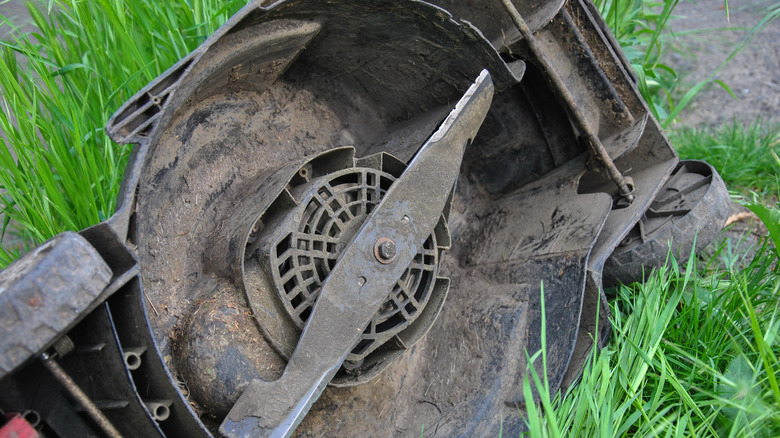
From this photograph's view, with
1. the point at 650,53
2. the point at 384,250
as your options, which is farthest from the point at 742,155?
the point at 384,250

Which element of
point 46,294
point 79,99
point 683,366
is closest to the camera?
point 46,294

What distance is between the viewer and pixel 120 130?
1.33 m

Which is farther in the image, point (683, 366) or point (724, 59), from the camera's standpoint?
point (724, 59)

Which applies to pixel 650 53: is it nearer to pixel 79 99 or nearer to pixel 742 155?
pixel 742 155

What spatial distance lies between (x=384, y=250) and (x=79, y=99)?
1.31 meters

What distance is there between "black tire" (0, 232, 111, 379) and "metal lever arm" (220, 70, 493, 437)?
46 centimetres

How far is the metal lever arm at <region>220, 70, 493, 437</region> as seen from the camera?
1.42 m

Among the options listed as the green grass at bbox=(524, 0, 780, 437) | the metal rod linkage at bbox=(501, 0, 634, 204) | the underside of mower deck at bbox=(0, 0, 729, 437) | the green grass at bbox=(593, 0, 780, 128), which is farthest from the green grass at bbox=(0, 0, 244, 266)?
the green grass at bbox=(593, 0, 780, 128)

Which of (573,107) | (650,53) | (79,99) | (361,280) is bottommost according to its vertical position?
(650,53)

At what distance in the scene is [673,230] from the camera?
1.92 m

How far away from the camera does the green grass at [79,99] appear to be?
192cm

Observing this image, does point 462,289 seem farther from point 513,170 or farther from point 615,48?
point 615,48

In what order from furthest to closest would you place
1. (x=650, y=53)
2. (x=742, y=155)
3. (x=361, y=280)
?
1. (x=650, y=53)
2. (x=742, y=155)
3. (x=361, y=280)

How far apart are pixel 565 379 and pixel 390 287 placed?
1.91 feet
